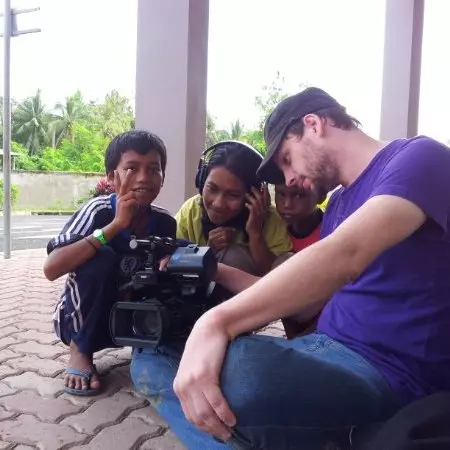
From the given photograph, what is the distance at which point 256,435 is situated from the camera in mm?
1135

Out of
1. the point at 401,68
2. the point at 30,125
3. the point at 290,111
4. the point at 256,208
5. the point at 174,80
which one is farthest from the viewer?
the point at 30,125

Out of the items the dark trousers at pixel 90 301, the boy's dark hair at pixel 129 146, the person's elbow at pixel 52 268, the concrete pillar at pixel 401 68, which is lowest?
the dark trousers at pixel 90 301

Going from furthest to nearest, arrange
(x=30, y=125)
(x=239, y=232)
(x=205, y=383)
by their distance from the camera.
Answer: (x=30, y=125) → (x=239, y=232) → (x=205, y=383)

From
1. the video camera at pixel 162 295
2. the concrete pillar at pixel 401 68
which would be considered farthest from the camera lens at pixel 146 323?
the concrete pillar at pixel 401 68

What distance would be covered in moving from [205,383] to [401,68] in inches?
176

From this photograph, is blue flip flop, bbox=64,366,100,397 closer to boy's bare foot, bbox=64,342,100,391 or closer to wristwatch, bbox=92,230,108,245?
boy's bare foot, bbox=64,342,100,391

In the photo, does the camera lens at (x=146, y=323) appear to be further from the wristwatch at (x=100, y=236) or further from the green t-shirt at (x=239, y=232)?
the green t-shirt at (x=239, y=232)

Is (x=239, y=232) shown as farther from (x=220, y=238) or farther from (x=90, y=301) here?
(x=90, y=301)

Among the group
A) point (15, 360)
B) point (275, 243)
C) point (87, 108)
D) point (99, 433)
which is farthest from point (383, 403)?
point (87, 108)

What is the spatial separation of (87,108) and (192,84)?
33246 millimetres

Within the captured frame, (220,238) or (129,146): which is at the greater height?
(129,146)

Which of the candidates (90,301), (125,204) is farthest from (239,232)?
(90,301)

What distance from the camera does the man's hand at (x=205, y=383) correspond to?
1090mm

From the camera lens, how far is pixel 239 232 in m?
2.38
